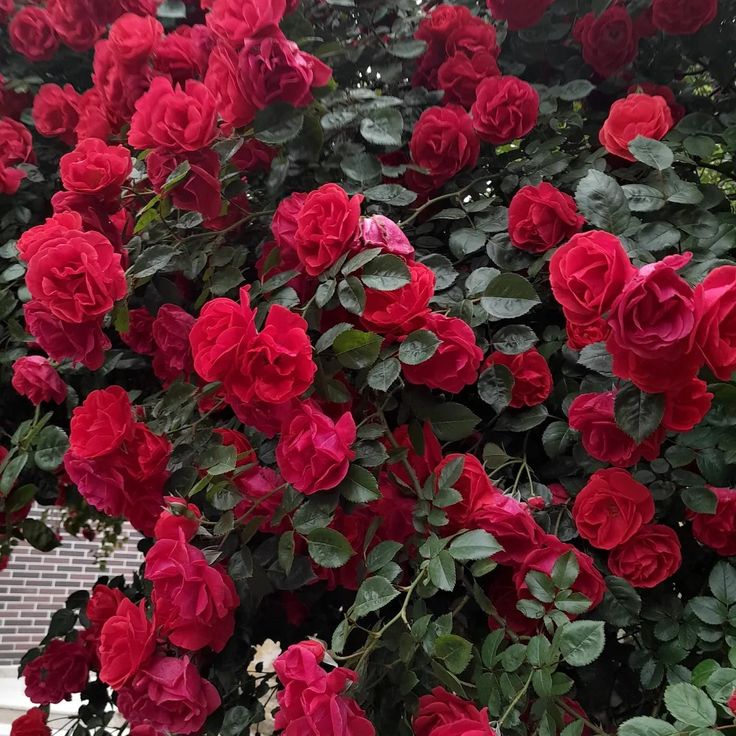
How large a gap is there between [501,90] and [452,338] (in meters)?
0.41

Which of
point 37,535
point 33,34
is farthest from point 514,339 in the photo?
point 33,34

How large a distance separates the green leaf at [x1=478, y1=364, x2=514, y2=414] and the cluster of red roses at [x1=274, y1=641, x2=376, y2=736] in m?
0.31

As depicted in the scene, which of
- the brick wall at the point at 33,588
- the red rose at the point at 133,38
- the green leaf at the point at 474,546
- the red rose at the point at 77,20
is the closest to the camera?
the green leaf at the point at 474,546

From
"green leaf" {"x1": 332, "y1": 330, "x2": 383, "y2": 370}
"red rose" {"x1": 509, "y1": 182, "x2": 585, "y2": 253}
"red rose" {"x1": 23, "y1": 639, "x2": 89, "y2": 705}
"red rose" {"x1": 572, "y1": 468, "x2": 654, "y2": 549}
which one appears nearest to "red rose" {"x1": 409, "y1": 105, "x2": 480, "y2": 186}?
"red rose" {"x1": 509, "y1": 182, "x2": 585, "y2": 253}

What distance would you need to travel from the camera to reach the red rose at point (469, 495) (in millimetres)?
684

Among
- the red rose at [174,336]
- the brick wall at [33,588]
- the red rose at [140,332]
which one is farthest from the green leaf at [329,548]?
the brick wall at [33,588]

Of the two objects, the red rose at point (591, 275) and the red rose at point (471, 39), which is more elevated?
the red rose at point (471, 39)

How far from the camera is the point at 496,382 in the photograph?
76 centimetres

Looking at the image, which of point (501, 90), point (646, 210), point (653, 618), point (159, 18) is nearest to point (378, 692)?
point (653, 618)

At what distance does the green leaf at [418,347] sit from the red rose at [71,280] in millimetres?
331

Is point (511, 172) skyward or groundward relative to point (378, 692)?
skyward

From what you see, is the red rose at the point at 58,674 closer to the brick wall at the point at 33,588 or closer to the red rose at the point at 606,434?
the red rose at the point at 606,434

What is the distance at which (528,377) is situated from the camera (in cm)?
77

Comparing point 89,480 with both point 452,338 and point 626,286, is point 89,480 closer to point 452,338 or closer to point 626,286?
→ point 452,338
